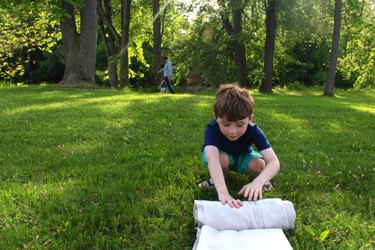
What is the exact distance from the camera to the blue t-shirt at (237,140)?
3840 mm

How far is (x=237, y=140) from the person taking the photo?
3984 mm

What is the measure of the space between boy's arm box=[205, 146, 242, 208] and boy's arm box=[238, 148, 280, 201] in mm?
173

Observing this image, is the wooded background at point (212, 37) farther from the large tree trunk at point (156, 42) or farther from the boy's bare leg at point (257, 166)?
the boy's bare leg at point (257, 166)

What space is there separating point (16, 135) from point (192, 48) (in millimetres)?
22323

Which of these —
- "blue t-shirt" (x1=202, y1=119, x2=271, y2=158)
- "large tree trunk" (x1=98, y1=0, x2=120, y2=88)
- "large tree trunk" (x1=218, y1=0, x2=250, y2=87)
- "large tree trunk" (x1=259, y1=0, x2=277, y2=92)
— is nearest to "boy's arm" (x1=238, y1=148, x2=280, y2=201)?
"blue t-shirt" (x1=202, y1=119, x2=271, y2=158)

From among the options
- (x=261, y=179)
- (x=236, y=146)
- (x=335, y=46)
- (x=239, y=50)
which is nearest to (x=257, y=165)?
(x=236, y=146)

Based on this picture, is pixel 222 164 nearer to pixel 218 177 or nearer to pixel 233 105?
pixel 218 177

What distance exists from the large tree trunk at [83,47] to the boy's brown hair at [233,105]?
1509 cm

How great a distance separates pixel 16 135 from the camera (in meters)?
6.69

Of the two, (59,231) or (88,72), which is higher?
(88,72)

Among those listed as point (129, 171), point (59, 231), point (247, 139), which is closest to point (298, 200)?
point (247, 139)

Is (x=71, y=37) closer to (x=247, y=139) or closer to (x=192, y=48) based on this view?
(x=192, y=48)

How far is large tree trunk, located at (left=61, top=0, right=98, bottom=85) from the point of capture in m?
17.3

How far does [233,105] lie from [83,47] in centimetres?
1534
